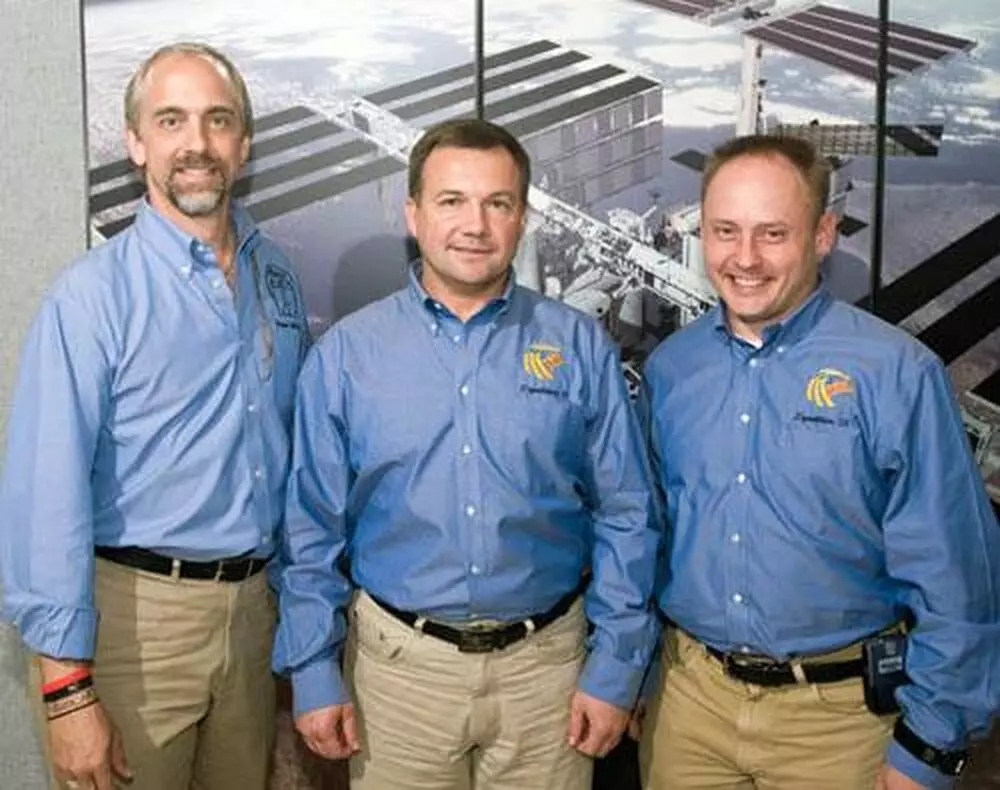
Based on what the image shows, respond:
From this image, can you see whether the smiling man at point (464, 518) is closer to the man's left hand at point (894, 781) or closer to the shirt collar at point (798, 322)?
the shirt collar at point (798, 322)

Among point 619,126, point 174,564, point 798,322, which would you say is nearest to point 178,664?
point 174,564

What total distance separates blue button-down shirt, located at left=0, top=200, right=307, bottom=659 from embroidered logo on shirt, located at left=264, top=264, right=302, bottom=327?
19 mm

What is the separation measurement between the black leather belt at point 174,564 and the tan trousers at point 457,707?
211mm

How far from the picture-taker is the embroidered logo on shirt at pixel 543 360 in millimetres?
1869

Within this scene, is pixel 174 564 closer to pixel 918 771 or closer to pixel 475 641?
pixel 475 641

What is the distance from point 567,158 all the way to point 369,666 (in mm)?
1180

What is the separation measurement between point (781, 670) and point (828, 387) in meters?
0.44

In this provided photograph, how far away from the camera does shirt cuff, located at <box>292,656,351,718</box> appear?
1.84 m

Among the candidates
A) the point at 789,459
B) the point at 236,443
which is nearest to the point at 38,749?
the point at 236,443

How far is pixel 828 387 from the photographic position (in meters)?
1.76

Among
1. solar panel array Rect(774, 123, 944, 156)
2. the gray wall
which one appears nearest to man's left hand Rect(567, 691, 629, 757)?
solar panel array Rect(774, 123, 944, 156)

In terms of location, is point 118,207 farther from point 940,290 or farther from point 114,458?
point 940,290

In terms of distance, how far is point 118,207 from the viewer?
8.04 ft

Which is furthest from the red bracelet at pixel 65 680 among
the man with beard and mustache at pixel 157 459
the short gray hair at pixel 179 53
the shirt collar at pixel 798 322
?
the shirt collar at pixel 798 322
